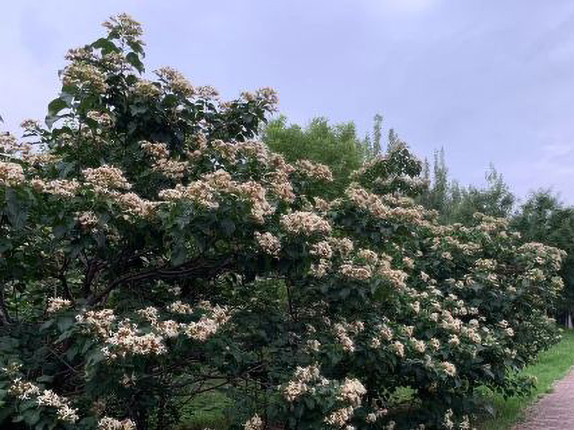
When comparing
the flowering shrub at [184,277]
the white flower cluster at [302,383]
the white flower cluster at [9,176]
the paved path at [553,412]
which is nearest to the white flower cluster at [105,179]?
the flowering shrub at [184,277]

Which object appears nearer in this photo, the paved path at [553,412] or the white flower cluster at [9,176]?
the white flower cluster at [9,176]

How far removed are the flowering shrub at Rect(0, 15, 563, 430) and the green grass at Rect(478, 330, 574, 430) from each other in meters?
2.31

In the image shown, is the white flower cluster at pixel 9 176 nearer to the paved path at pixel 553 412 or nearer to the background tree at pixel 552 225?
the paved path at pixel 553 412

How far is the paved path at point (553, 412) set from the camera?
705cm

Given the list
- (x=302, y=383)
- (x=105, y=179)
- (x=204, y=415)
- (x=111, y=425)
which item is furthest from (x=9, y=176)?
(x=204, y=415)

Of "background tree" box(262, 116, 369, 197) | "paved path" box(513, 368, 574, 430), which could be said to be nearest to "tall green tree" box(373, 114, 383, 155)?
"background tree" box(262, 116, 369, 197)

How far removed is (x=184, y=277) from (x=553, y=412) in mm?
6095

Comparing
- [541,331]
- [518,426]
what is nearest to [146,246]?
[518,426]

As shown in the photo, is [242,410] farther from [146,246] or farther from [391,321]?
[391,321]

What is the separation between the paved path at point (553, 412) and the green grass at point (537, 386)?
0.11 m

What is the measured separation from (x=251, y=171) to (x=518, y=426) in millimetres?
5057

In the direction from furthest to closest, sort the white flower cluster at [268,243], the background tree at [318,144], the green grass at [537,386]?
the background tree at [318,144] → the green grass at [537,386] → the white flower cluster at [268,243]

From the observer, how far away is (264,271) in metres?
3.36

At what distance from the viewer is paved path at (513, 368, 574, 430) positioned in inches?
278
